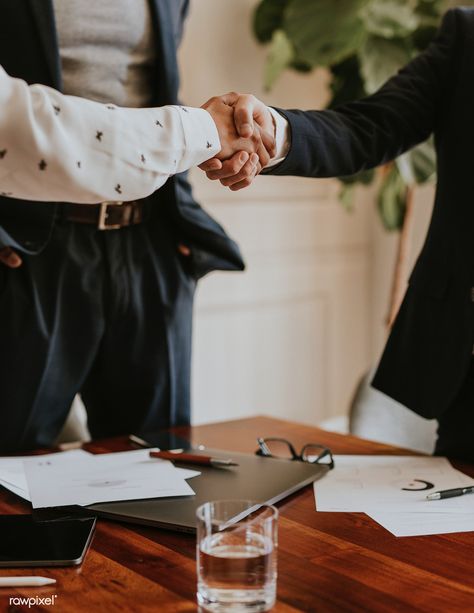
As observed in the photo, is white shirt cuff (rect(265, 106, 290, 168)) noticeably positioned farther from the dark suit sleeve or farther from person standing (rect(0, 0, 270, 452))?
person standing (rect(0, 0, 270, 452))

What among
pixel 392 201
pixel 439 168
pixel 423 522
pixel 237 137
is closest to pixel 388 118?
pixel 439 168

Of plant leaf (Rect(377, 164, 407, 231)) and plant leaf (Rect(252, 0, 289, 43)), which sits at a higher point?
plant leaf (Rect(252, 0, 289, 43))

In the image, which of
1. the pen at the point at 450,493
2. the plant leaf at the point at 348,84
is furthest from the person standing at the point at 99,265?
the plant leaf at the point at 348,84

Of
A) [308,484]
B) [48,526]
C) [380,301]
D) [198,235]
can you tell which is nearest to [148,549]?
[48,526]

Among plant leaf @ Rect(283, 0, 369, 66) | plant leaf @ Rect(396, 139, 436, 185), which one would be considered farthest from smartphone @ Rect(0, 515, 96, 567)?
plant leaf @ Rect(283, 0, 369, 66)

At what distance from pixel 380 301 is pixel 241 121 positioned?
7.95 ft

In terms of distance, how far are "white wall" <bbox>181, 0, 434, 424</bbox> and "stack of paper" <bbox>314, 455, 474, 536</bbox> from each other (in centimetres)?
176

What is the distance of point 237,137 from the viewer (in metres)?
1.17

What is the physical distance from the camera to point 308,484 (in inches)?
43.2

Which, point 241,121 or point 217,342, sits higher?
point 241,121

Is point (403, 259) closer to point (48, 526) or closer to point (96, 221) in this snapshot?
point (96, 221)

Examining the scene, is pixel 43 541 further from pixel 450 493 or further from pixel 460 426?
pixel 460 426

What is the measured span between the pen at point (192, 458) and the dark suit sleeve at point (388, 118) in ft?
1.49

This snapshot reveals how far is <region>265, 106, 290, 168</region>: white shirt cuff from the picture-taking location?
1.26 metres
